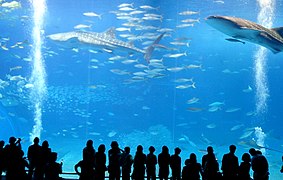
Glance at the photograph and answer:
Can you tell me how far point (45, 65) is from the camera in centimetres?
4200

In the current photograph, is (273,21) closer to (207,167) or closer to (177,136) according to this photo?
(177,136)

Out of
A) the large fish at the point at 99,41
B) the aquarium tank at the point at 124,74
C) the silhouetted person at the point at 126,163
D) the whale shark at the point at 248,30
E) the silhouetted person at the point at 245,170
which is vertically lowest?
the silhouetted person at the point at 245,170

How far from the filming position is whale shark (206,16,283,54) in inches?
178

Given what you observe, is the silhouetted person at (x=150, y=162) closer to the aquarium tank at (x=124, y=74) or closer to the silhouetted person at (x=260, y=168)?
the silhouetted person at (x=260, y=168)

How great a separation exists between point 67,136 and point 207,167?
24.1 metres

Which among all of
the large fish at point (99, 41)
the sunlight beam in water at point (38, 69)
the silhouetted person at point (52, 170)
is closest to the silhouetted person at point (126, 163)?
the silhouetted person at point (52, 170)

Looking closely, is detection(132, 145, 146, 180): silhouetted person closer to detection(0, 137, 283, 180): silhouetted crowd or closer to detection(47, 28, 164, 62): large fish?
detection(0, 137, 283, 180): silhouetted crowd

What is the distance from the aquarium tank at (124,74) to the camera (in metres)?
15.3

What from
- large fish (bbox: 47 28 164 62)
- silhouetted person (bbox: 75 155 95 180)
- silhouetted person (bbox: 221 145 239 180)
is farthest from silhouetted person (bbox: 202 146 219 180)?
large fish (bbox: 47 28 164 62)

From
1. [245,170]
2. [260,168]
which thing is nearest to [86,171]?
[245,170]

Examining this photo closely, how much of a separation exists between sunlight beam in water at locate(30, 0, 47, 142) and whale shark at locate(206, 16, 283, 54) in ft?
66.0

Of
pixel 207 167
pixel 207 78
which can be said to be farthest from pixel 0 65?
pixel 207 78

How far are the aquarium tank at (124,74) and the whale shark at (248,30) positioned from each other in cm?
662

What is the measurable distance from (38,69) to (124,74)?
21624mm
